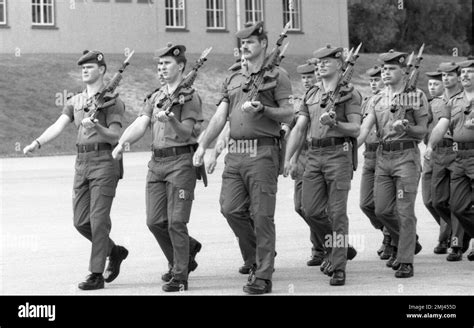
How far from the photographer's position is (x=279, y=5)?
48.8 meters

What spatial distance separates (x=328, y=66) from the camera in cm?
1153

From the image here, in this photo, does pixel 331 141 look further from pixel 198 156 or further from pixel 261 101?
pixel 198 156

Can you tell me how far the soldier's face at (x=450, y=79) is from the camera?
13.4m

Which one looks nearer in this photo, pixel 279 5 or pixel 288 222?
pixel 288 222

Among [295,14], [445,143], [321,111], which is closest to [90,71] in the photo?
[321,111]

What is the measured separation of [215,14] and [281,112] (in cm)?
3669

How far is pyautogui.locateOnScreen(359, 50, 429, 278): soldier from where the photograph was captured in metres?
11.6

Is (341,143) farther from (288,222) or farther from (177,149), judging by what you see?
(288,222)

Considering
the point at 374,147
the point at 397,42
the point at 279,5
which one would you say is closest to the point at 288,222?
the point at 374,147

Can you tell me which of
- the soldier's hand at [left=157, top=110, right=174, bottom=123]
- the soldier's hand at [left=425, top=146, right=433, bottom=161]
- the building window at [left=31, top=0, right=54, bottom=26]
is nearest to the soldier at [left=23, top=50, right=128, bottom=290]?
the soldier's hand at [left=157, top=110, right=174, bottom=123]

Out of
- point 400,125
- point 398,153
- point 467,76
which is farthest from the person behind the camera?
point 467,76

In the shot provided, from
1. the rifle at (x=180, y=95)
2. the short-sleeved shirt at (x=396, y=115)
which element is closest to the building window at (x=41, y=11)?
the short-sleeved shirt at (x=396, y=115)

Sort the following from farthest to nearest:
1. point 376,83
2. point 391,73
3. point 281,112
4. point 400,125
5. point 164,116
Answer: point 376,83
point 391,73
point 400,125
point 281,112
point 164,116

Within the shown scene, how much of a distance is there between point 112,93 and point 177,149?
2.81 feet
